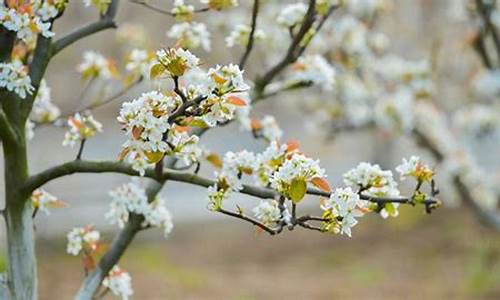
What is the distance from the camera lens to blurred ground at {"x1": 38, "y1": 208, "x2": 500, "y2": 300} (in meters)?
7.42

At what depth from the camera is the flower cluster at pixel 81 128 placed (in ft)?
9.98

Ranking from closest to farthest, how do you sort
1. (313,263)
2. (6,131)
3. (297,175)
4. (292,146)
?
(297,175)
(292,146)
(6,131)
(313,263)

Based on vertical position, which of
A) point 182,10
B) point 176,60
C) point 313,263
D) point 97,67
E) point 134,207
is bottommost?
point 313,263

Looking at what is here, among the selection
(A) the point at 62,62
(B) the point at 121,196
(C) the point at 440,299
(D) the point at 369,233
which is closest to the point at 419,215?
(D) the point at 369,233

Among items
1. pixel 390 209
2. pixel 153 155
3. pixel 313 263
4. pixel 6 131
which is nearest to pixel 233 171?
pixel 390 209

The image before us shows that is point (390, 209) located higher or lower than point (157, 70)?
lower

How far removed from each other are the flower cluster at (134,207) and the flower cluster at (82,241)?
0.09 m

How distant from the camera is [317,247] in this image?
31.9 feet

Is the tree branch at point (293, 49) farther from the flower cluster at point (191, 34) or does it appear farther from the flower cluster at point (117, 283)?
the flower cluster at point (117, 283)

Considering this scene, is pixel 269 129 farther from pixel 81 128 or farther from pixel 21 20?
pixel 21 20

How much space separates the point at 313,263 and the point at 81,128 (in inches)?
248

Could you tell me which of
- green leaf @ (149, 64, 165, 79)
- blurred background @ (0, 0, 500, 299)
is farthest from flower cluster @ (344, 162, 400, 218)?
blurred background @ (0, 0, 500, 299)

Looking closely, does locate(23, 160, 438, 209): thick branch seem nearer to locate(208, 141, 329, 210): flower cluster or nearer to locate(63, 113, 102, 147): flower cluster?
locate(208, 141, 329, 210): flower cluster

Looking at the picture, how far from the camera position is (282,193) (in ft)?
7.55
